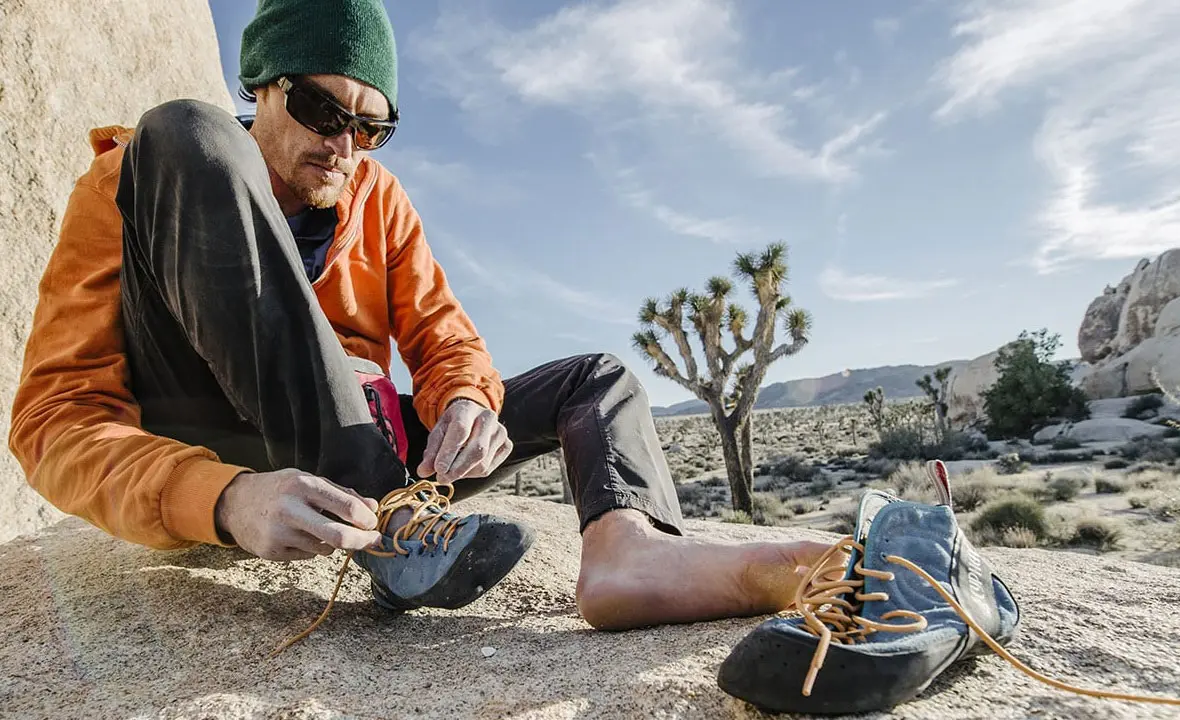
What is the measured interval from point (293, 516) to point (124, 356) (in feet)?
2.67

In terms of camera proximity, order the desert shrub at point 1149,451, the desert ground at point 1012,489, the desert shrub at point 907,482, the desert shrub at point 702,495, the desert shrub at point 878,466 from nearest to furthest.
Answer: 1. the desert ground at point 1012,489
2. the desert shrub at point 907,482
3. the desert shrub at point 702,495
4. the desert shrub at point 1149,451
5. the desert shrub at point 878,466

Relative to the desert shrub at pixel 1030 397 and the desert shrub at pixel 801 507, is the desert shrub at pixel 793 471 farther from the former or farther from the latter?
the desert shrub at pixel 1030 397

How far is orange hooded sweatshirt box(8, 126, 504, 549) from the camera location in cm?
128

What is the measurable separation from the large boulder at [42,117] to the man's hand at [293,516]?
2.00 meters

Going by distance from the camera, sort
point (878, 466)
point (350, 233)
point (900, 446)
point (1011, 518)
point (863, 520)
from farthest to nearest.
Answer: point (900, 446), point (878, 466), point (1011, 518), point (350, 233), point (863, 520)

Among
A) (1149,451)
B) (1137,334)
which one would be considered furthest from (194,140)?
(1137,334)

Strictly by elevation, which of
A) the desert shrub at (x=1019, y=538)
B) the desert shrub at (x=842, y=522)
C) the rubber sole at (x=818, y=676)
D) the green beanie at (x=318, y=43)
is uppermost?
the green beanie at (x=318, y=43)

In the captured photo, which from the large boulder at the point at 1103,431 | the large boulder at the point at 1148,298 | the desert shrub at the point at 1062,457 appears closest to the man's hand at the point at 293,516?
the desert shrub at the point at 1062,457

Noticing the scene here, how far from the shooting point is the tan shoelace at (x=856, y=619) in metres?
1.02

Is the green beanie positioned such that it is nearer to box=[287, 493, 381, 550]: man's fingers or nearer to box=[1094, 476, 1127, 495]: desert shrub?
box=[287, 493, 381, 550]: man's fingers

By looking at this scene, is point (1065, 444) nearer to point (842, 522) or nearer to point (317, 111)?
point (842, 522)

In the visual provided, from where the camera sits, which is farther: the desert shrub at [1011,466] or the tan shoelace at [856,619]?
the desert shrub at [1011,466]

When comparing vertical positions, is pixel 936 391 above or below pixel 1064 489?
above

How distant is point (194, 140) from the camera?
4.45ft
